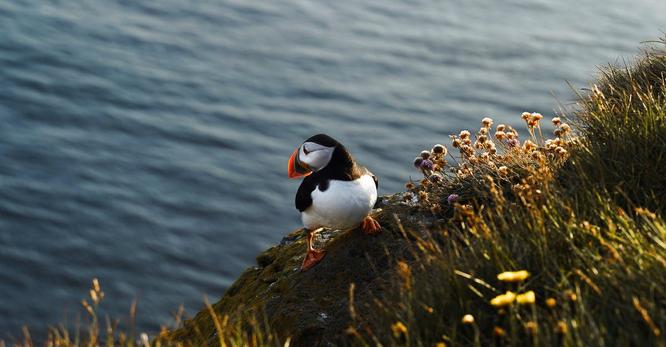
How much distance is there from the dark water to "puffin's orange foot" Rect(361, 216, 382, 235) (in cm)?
395

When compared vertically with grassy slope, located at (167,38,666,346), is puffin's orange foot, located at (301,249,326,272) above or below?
below

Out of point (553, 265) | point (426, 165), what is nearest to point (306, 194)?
point (426, 165)

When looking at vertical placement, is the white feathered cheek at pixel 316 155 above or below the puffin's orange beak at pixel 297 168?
Result: above

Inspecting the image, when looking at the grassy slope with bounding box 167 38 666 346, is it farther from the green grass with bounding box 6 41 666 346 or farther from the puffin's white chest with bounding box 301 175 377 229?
the puffin's white chest with bounding box 301 175 377 229

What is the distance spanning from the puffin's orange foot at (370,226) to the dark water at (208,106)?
395cm

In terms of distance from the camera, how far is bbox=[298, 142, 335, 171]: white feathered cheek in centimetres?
575

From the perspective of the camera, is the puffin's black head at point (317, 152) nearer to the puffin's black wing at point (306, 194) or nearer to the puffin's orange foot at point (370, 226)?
the puffin's black wing at point (306, 194)

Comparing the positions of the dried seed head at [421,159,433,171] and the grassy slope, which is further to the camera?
the dried seed head at [421,159,433,171]

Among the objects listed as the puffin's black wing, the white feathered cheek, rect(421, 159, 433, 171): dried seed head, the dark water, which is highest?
the white feathered cheek

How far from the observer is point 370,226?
19.1 ft

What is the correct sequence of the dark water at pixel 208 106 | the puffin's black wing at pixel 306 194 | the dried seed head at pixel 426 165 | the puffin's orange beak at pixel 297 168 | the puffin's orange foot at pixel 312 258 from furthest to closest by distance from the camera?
the dark water at pixel 208 106 → the dried seed head at pixel 426 165 → the puffin's orange beak at pixel 297 168 → the puffin's orange foot at pixel 312 258 → the puffin's black wing at pixel 306 194

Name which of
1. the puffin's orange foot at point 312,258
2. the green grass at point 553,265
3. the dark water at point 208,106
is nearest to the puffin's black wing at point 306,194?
the puffin's orange foot at point 312,258

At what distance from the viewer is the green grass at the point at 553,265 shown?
377 centimetres

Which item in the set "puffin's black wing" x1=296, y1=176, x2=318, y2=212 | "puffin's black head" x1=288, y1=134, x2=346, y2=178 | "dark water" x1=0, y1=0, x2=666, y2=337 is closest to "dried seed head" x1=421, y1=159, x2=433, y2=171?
"puffin's black head" x1=288, y1=134, x2=346, y2=178
